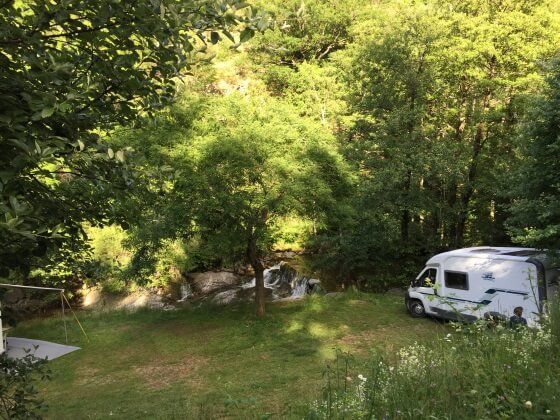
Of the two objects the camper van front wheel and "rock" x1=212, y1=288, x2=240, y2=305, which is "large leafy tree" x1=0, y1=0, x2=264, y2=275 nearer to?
the camper van front wheel

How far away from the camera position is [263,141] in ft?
48.6

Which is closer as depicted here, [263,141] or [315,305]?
[263,141]

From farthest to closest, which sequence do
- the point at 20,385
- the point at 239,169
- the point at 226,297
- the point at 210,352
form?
the point at 226,297 < the point at 210,352 < the point at 239,169 < the point at 20,385

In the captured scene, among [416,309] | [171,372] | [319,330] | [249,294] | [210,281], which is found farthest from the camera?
[210,281]

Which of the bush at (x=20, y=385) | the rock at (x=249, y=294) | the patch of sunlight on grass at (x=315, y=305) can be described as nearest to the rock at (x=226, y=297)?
the rock at (x=249, y=294)

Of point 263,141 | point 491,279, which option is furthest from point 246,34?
point 491,279

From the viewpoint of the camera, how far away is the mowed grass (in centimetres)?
1044

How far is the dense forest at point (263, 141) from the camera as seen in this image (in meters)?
2.91

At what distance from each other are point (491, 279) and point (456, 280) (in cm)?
141

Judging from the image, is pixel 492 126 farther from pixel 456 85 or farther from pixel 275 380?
pixel 275 380

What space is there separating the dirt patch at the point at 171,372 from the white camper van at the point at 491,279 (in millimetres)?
7538

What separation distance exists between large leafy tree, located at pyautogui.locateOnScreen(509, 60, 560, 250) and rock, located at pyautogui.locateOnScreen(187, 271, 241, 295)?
1771 cm

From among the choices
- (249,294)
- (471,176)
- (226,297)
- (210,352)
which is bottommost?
(210,352)

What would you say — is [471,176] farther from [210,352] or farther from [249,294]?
[210,352]
